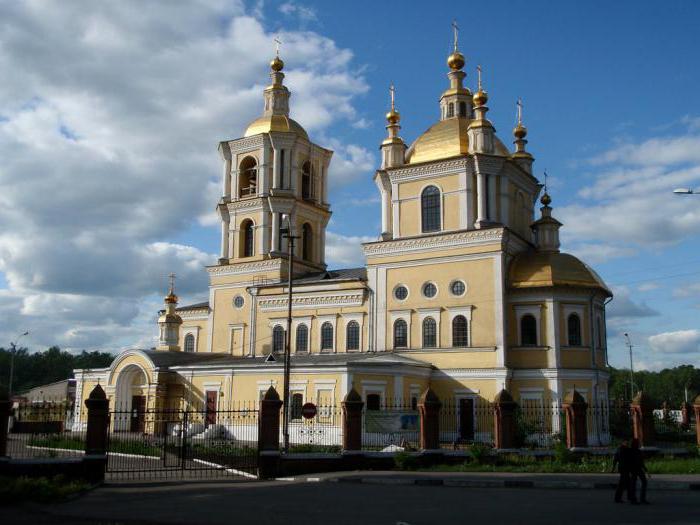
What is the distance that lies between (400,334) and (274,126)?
1568 cm

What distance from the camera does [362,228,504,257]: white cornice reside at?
32938 millimetres

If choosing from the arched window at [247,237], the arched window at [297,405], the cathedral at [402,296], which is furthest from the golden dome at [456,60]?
the arched window at [297,405]

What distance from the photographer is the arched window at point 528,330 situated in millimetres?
32281

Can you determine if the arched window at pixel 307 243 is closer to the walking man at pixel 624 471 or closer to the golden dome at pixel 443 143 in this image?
the golden dome at pixel 443 143

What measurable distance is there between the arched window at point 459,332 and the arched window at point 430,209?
4.62 meters

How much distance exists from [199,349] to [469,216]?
60.2ft

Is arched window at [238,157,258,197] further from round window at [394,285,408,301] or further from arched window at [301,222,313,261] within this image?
round window at [394,285,408,301]

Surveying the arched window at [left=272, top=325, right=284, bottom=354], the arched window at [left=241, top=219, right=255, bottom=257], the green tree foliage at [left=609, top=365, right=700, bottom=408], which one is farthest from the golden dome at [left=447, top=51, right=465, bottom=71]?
the green tree foliage at [left=609, top=365, right=700, bottom=408]

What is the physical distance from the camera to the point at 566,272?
32438mm

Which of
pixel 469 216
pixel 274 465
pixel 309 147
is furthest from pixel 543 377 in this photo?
pixel 309 147

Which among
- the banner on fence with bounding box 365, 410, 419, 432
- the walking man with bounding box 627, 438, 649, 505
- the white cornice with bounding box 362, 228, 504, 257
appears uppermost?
the white cornice with bounding box 362, 228, 504, 257

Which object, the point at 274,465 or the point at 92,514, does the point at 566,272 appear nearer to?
the point at 274,465

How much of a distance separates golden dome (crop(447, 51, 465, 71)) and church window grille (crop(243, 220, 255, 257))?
1447 cm

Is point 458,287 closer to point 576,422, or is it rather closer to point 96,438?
point 576,422
